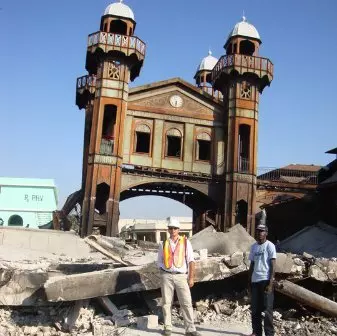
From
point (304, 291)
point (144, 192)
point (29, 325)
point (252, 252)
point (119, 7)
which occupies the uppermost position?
point (119, 7)

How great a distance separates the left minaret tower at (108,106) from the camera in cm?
2288

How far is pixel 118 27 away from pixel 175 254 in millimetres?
22143

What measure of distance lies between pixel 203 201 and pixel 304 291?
19786mm

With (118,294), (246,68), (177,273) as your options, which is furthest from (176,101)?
(177,273)

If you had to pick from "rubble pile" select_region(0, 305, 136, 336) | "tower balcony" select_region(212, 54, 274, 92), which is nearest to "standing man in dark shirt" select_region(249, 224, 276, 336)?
"rubble pile" select_region(0, 305, 136, 336)

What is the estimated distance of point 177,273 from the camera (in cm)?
642

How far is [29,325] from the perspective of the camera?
7.12 m

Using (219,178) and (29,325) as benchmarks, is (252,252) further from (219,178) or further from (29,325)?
(219,178)

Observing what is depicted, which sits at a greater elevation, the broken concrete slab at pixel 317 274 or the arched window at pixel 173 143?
the arched window at pixel 173 143

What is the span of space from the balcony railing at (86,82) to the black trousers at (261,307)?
23577 mm

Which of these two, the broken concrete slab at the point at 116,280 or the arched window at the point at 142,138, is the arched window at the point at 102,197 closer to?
the arched window at the point at 142,138

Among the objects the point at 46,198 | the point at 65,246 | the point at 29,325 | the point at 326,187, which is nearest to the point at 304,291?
the point at 29,325

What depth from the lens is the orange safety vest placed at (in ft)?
21.0

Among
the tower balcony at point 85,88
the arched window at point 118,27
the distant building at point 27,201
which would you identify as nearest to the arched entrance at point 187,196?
the tower balcony at point 85,88
